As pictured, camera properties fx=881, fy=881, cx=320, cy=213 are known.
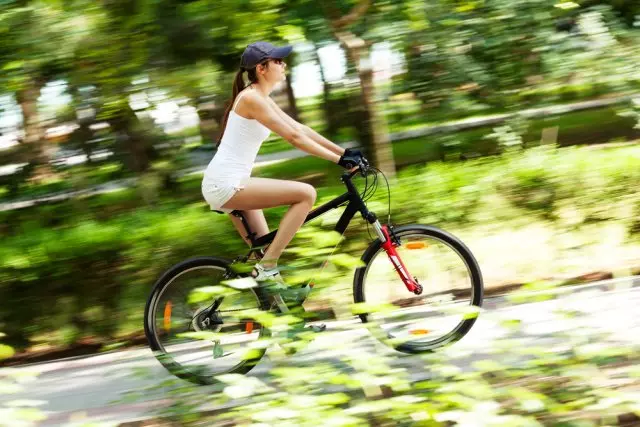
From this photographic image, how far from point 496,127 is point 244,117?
343 cm

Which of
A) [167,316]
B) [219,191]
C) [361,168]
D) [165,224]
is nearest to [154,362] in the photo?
[167,316]

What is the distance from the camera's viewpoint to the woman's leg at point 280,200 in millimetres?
4637

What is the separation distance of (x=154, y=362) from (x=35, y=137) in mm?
2899

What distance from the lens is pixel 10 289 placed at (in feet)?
20.4

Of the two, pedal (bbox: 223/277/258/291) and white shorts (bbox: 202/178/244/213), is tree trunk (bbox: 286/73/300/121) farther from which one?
pedal (bbox: 223/277/258/291)

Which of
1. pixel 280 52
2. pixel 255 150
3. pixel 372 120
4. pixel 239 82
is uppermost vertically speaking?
pixel 280 52

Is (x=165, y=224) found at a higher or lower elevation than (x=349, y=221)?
lower

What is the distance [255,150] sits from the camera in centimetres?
471

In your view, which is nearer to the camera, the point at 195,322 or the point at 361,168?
the point at 361,168

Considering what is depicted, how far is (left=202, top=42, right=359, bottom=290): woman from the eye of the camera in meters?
4.52

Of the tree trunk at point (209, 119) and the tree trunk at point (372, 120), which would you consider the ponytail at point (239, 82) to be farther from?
the tree trunk at point (372, 120)

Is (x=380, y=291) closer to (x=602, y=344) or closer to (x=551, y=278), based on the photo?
(x=602, y=344)

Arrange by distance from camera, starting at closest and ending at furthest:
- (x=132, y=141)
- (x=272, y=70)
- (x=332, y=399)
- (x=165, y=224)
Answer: (x=332, y=399) < (x=272, y=70) < (x=165, y=224) < (x=132, y=141)

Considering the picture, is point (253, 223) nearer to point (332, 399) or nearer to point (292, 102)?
point (332, 399)
